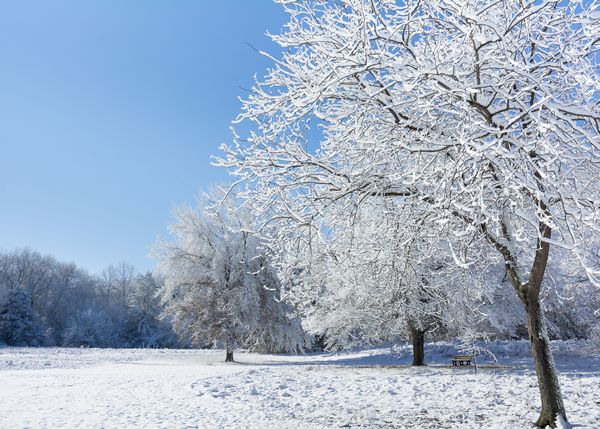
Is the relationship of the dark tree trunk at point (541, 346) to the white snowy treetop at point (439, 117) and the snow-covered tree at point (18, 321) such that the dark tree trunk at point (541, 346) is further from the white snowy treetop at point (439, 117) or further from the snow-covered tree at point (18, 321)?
the snow-covered tree at point (18, 321)

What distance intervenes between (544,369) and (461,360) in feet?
42.3

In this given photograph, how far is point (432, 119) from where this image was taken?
503 cm

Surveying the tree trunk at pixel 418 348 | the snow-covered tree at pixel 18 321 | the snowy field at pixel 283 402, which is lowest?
the snowy field at pixel 283 402

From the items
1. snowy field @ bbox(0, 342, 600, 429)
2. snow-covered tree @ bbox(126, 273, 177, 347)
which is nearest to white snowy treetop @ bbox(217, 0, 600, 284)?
snowy field @ bbox(0, 342, 600, 429)

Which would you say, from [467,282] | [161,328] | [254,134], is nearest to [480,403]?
[467,282]

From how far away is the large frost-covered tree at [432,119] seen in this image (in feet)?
15.3

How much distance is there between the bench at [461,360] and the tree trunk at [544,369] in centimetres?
1231

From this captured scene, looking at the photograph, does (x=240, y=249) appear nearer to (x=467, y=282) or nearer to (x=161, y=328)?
(x=467, y=282)

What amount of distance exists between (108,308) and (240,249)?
155ft

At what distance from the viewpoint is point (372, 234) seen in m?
8.14

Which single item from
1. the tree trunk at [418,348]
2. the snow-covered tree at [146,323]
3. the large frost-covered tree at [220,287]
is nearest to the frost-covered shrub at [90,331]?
the snow-covered tree at [146,323]

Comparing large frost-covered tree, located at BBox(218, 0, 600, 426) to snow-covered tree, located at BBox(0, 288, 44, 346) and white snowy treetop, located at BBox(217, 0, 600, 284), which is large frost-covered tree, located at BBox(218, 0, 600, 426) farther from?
snow-covered tree, located at BBox(0, 288, 44, 346)

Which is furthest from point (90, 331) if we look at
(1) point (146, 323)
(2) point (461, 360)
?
(2) point (461, 360)

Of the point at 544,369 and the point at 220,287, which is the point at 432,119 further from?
the point at 220,287
